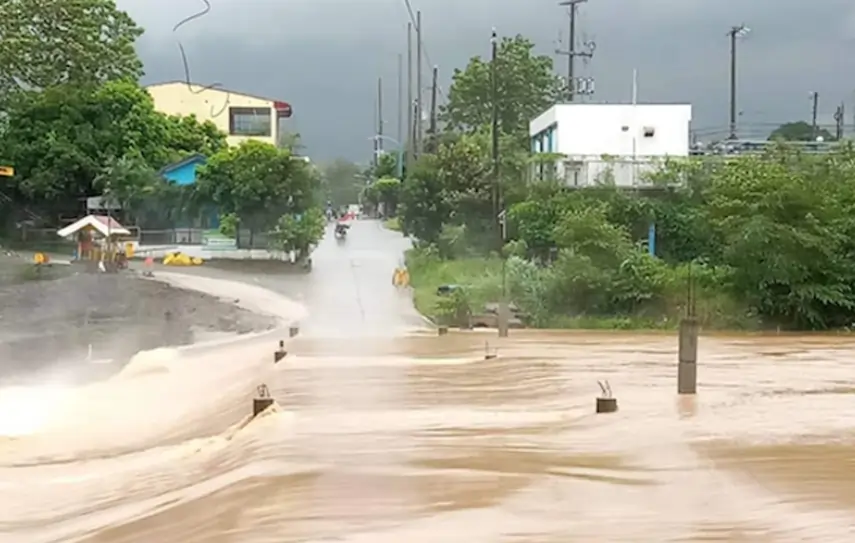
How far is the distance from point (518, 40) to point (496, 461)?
188 ft

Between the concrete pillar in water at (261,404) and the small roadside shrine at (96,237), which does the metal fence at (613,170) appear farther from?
the concrete pillar in water at (261,404)

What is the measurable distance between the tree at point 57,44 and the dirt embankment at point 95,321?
1084 cm

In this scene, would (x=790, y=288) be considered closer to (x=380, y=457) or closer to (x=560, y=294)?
(x=560, y=294)

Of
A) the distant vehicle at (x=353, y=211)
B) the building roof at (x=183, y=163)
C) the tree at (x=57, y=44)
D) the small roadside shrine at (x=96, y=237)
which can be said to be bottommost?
the small roadside shrine at (x=96, y=237)

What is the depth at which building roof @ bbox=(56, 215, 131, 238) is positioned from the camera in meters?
41.2

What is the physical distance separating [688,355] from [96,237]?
103ft

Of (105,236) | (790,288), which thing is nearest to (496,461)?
(790,288)

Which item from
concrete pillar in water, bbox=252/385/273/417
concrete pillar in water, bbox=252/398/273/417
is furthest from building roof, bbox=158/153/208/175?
concrete pillar in water, bbox=252/398/273/417

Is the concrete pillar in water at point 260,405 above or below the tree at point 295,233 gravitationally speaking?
below

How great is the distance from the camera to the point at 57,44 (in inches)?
1849

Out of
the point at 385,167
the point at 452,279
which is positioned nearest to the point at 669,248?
the point at 452,279

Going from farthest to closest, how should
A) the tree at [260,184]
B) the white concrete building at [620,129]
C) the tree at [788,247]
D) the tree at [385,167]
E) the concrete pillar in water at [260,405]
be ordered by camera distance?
the tree at [385,167]
the white concrete building at [620,129]
the tree at [260,184]
the tree at [788,247]
the concrete pillar in water at [260,405]

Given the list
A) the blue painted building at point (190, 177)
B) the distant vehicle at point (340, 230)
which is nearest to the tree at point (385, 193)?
the distant vehicle at point (340, 230)

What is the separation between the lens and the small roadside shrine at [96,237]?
4094 cm
